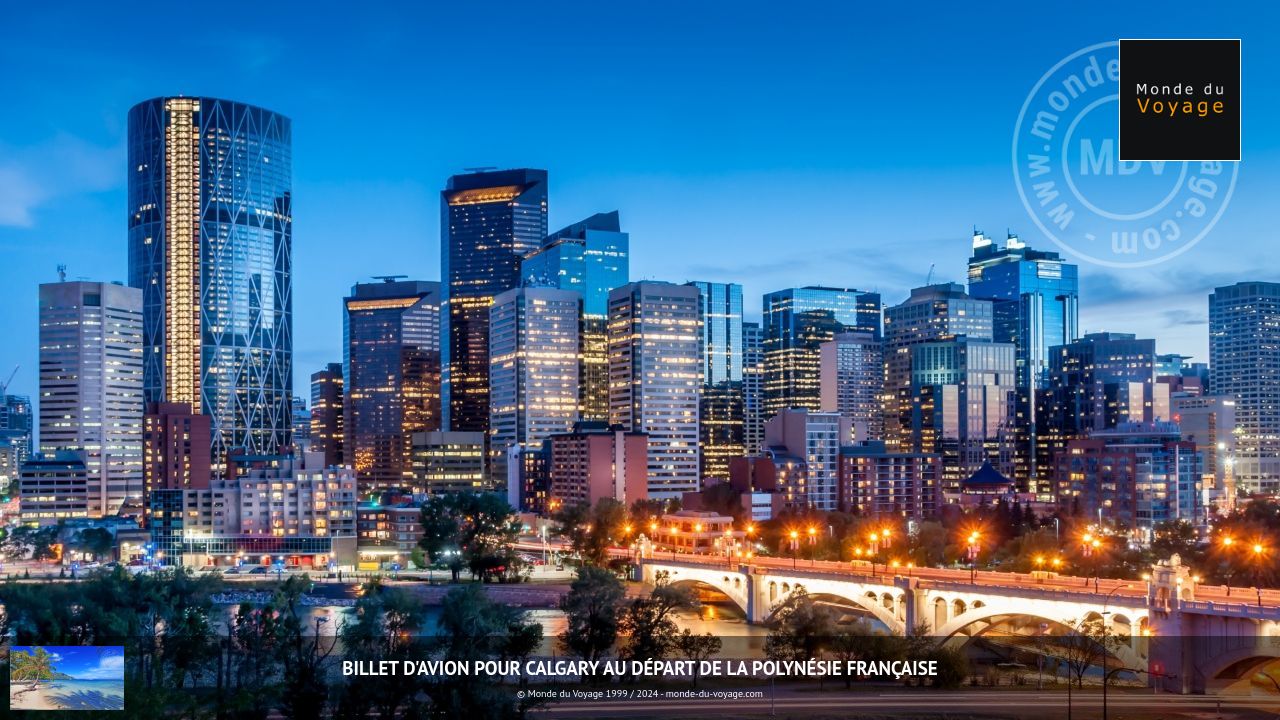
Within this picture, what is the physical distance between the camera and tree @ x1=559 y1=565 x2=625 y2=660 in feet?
208

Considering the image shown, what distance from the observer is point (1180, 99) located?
1270 inches

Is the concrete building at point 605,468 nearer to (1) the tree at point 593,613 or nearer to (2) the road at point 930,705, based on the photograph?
(1) the tree at point 593,613

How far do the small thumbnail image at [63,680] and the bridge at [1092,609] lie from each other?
40.3 m

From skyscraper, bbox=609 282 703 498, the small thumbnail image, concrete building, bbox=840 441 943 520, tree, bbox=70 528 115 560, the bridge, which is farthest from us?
skyscraper, bbox=609 282 703 498

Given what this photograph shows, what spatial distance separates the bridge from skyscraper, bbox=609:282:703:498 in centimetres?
9997

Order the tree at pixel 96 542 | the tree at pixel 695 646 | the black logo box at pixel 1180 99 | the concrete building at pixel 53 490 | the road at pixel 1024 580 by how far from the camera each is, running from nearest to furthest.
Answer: the black logo box at pixel 1180 99 < the road at pixel 1024 580 < the tree at pixel 695 646 < the tree at pixel 96 542 < the concrete building at pixel 53 490

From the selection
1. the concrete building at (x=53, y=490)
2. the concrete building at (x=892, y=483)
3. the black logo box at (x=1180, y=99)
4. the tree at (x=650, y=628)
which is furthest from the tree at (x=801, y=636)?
the concrete building at (x=53, y=490)

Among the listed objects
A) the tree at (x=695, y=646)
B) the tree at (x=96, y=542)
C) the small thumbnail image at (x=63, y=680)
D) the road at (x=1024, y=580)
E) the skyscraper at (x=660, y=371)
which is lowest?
the tree at (x=96, y=542)

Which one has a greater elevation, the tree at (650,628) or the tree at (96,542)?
the tree at (650,628)

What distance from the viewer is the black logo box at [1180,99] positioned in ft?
104

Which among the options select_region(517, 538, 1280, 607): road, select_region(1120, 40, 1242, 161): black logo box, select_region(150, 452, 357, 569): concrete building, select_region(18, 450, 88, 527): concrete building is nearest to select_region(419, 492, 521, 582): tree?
select_region(150, 452, 357, 569): concrete building

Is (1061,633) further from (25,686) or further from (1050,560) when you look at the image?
(25,686)

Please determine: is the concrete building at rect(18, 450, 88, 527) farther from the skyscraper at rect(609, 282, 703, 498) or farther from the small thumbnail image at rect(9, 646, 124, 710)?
the small thumbnail image at rect(9, 646, 124, 710)

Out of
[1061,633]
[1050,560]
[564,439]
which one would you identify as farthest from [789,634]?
[564,439]
